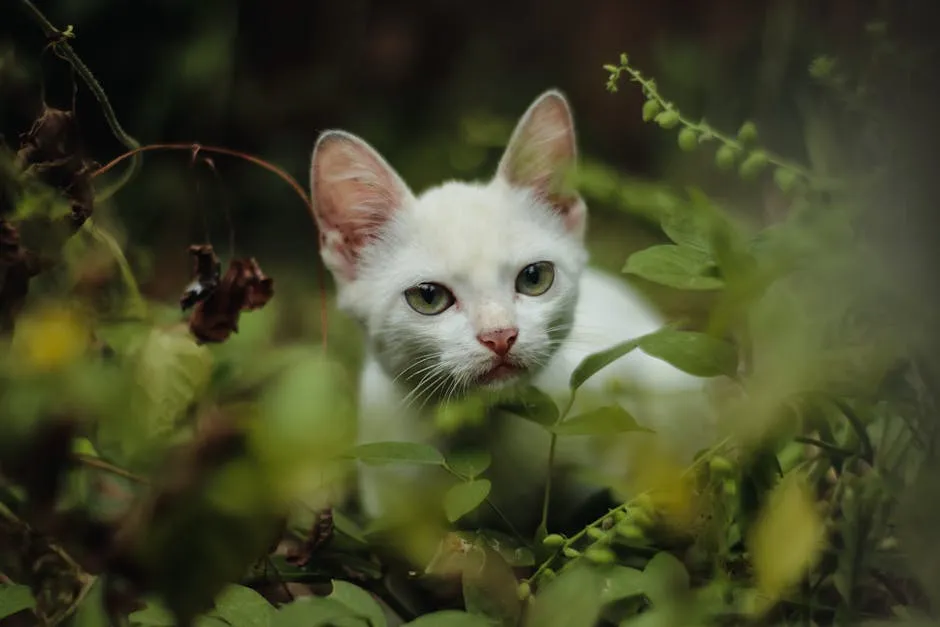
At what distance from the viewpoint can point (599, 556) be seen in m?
0.79

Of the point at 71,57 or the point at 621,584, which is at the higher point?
the point at 71,57

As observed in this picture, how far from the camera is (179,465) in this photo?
65 centimetres

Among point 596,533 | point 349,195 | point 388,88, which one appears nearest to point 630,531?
point 596,533

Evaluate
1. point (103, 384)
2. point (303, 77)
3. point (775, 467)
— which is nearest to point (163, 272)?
point (303, 77)

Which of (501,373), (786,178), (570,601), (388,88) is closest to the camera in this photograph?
(570,601)

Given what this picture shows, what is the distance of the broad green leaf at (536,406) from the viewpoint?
93 cm

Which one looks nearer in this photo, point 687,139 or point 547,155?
point 687,139

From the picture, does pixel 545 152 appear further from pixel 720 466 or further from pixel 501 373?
pixel 720 466

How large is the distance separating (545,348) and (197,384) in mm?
398

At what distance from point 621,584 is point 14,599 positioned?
0.54 m

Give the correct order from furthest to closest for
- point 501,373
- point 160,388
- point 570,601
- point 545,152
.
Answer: point 545,152 < point 501,373 < point 160,388 < point 570,601

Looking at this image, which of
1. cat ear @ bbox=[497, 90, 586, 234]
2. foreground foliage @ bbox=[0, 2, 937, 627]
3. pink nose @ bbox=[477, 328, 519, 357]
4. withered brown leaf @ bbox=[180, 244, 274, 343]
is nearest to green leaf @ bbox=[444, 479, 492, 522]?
foreground foliage @ bbox=[0, 2, 937, 627]

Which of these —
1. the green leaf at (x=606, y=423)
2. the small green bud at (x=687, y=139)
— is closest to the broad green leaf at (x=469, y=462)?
the green leaf at (x=606, y=423)

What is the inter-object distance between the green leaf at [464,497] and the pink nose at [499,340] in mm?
242
